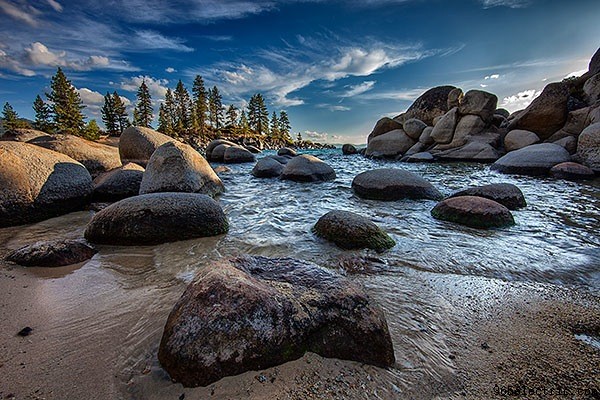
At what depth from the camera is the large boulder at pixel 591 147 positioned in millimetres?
9883

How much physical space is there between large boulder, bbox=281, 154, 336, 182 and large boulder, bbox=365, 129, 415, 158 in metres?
→ 14.7

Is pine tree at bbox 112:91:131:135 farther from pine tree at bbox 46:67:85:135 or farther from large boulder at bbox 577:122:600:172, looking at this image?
large boulder at bbox 577:122:600:172

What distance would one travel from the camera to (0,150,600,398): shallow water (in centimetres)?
189

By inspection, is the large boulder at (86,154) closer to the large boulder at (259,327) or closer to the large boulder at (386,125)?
the large boulder at (259,327)

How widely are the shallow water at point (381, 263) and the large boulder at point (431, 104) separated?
22900mm

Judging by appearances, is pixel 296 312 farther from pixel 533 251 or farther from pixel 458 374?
pixel 533 251

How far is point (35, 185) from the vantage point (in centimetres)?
471

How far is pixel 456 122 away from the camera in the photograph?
749 inches

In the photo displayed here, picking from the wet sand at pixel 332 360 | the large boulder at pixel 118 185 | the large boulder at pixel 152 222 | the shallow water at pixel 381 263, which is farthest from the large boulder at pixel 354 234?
the large boulder at pixel 118 185

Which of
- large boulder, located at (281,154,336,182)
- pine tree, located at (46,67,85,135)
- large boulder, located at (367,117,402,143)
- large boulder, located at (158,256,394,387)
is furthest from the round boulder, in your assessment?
pine tree, located at (46,67,85,135)

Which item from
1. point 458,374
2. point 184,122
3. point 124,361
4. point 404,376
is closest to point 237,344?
point 124,361

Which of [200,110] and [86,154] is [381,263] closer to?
[86,154]

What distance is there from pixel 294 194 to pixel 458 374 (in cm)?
625

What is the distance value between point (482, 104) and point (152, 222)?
2107 cm
